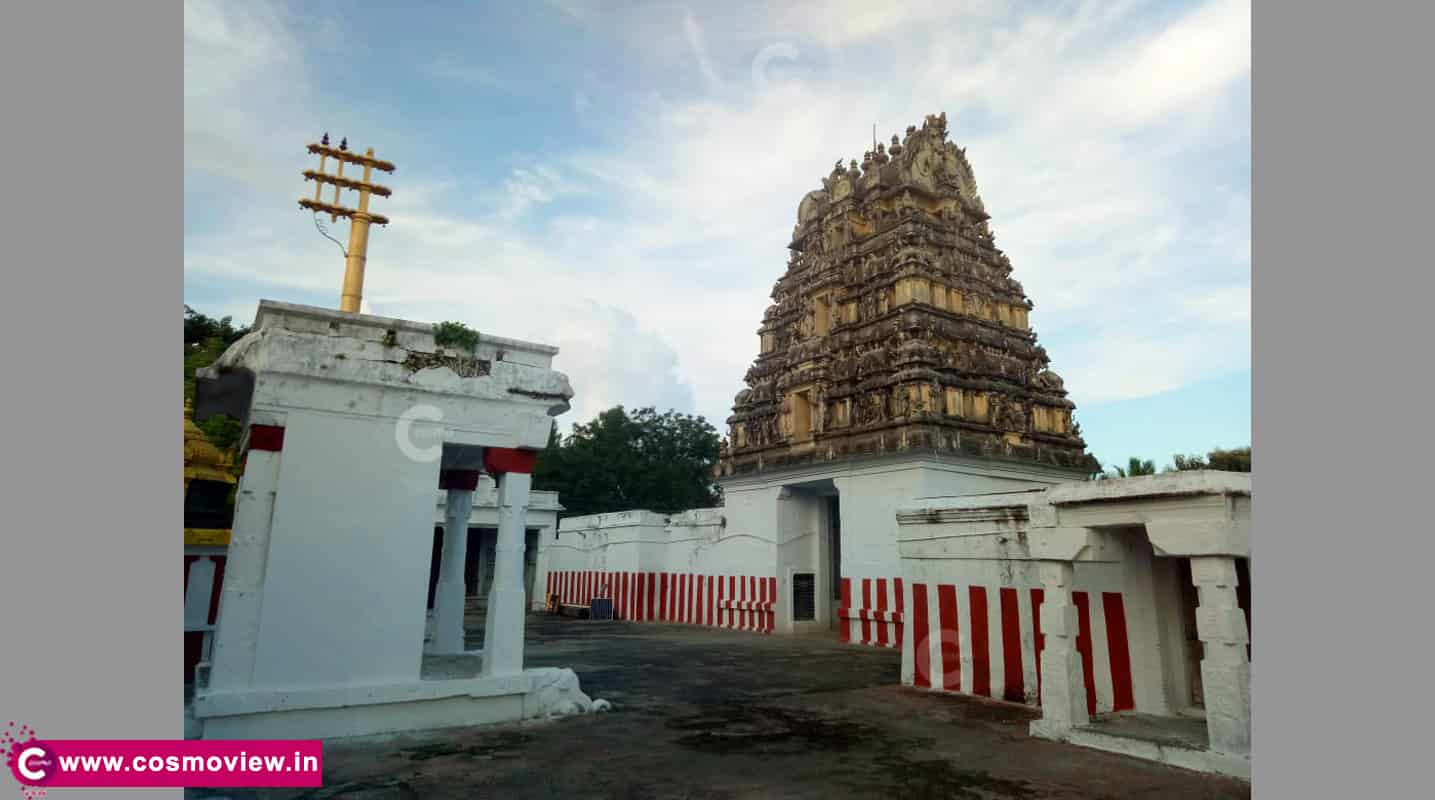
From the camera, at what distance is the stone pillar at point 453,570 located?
10.4m

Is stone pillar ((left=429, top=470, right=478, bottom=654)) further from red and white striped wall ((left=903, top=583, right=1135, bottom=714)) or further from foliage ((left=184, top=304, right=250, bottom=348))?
foliage ((left=184, top=304, right=250, bottom=348))

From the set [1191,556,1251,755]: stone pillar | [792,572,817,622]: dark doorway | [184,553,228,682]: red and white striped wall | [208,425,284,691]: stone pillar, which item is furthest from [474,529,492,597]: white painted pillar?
[1191,556,1251,755]: stone pillar

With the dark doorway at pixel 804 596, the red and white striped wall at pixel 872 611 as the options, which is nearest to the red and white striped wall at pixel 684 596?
the dark doorway at pixel 804 596

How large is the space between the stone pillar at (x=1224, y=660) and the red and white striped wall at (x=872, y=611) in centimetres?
985

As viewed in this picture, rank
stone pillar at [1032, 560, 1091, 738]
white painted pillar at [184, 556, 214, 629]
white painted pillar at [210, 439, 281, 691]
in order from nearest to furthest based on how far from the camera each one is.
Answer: white painted pillar at [210, 439, 281, 691]
stone pillar at [1032, 560, 1091, 738]
white painted pillar at [184, 556, 214, 629]

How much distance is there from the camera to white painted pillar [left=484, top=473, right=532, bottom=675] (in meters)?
8.10

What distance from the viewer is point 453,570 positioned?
10.6 meters

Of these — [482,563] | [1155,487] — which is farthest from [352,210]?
[482,563]

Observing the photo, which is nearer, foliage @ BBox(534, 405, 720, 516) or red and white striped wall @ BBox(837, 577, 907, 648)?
red and white striped wall @ BBox(837, 577, 907, 648)

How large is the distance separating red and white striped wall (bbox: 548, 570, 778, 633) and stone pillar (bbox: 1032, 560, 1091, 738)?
12333 mm
